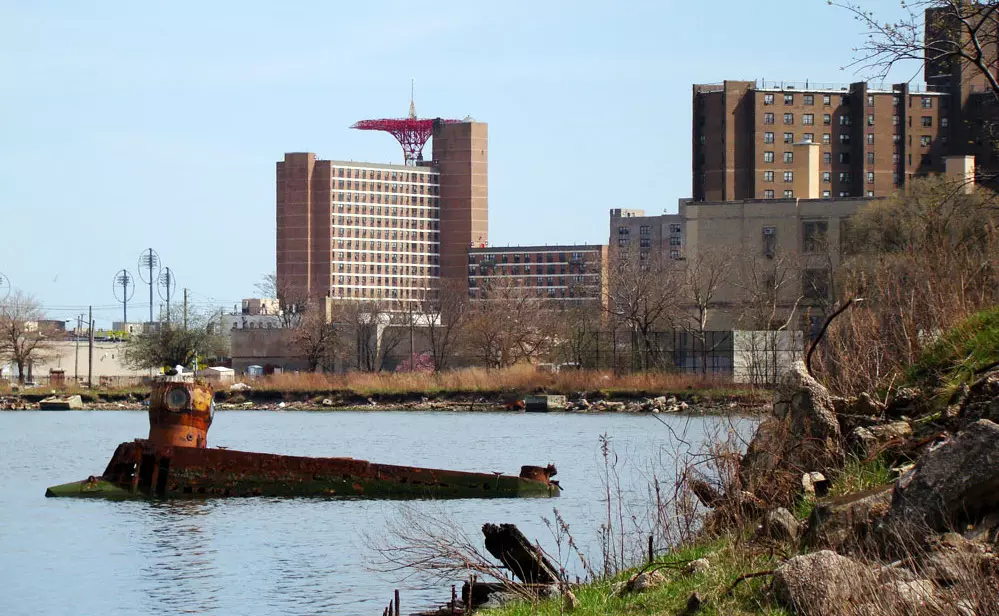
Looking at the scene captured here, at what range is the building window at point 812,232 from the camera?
353 feet

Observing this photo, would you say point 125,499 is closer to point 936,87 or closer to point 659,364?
point 659,364

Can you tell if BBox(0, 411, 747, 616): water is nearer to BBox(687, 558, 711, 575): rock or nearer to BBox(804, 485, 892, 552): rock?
BBox(687, 558, 711, 575): rock

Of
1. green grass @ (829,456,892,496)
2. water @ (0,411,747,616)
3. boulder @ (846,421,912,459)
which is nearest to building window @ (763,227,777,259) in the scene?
water @ (0,411,747,616)

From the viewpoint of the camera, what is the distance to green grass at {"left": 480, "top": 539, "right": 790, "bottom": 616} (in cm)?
1262

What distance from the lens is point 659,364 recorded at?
9856 centimetres

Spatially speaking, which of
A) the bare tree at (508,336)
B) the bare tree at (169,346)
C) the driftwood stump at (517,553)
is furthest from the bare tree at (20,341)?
the driftwood stump at (517,553)

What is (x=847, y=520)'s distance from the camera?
13.4m

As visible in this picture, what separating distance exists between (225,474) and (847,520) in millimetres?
28158

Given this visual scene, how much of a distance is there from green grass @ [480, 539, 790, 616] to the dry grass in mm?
68565

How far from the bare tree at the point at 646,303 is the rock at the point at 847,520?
84.7 m

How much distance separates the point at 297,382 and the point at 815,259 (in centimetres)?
4391

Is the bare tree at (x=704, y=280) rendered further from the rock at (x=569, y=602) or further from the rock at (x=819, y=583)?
the rock at (x=819, y=583)

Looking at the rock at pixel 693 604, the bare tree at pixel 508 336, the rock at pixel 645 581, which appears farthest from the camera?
the bare tree at pixel 508 336

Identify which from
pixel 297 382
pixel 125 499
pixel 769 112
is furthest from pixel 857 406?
pixel 769 112
